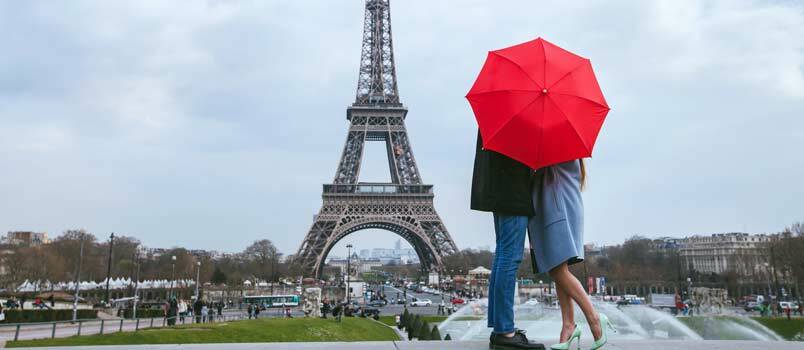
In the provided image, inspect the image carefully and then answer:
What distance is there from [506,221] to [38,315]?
96.5 ft

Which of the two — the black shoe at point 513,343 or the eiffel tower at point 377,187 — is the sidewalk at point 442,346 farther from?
the eiffel tower at point 377,187

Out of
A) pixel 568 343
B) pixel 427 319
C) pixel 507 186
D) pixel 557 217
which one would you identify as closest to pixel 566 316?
pixel 568 343

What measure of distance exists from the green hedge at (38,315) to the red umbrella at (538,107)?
2790 centimetres

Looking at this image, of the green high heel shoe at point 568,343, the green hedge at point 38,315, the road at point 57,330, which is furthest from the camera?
the green hedge at point 38,315

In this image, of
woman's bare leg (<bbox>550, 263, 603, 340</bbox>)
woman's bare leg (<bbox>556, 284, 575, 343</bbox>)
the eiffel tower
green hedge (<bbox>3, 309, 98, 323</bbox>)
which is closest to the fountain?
woman's bare leg (<bbox>556, 284, 575, 343</bbox>)

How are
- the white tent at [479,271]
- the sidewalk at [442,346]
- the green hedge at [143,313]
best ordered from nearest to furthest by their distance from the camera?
the sidewalk at [442,346] → the green hedge at [143,313] → the white tent at [479,271]

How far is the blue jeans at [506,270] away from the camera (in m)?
4.89

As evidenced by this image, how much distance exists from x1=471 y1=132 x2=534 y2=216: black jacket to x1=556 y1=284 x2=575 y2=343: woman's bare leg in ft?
2.78

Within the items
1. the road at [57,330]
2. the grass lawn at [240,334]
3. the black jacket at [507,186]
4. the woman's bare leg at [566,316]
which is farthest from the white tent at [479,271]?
the black jacket at [507,186]

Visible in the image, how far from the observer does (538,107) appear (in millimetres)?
4691

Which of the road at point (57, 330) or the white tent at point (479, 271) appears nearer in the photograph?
the road at point (57, 330)

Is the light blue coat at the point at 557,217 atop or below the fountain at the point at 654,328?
atop

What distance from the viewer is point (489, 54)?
205 inches

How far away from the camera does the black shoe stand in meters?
4.70
